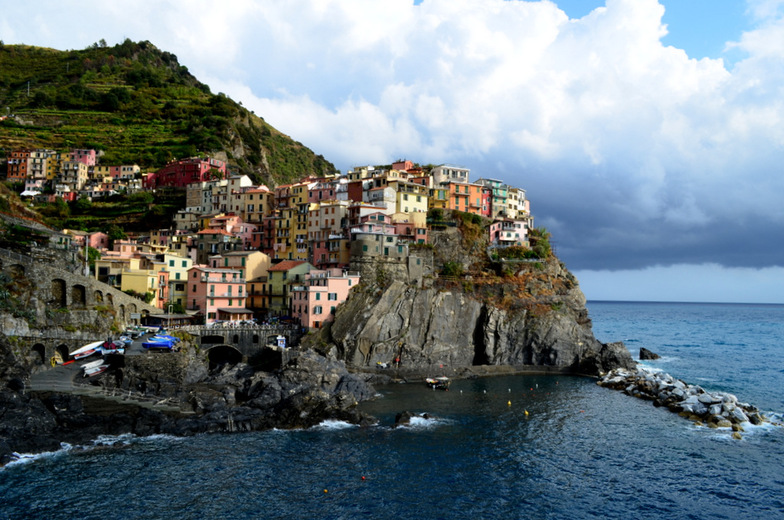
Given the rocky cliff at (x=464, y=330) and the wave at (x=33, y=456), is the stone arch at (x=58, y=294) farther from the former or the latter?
the rocky cliff at (x=464, y=330)

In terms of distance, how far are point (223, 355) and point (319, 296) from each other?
1478 cm

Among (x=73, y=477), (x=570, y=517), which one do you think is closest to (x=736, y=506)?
(x=570, y=517)

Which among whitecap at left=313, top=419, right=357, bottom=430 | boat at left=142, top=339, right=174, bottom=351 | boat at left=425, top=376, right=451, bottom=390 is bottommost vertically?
whitecap at left=313, top=419, right=357, bottom=430

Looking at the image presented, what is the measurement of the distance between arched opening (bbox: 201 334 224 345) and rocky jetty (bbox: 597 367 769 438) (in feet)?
160

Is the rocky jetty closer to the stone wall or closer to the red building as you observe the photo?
the stone wall

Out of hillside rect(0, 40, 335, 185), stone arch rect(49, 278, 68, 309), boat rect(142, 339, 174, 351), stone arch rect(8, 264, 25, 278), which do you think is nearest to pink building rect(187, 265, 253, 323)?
boat rect(142, 339, 174, 351)

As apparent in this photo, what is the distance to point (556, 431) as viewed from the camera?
49.8 metres

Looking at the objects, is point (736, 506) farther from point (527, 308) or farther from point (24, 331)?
point (24, 331)

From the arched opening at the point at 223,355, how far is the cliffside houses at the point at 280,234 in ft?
19.8

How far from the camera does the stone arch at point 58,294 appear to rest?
203ft

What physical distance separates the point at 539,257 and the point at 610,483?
5584cm

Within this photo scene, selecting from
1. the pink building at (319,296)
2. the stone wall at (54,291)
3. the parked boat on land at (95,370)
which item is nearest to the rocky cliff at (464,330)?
the pink building at (319,296)

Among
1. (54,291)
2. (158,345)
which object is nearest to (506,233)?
(158,345)

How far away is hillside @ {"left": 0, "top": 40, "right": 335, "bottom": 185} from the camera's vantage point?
461 ft
